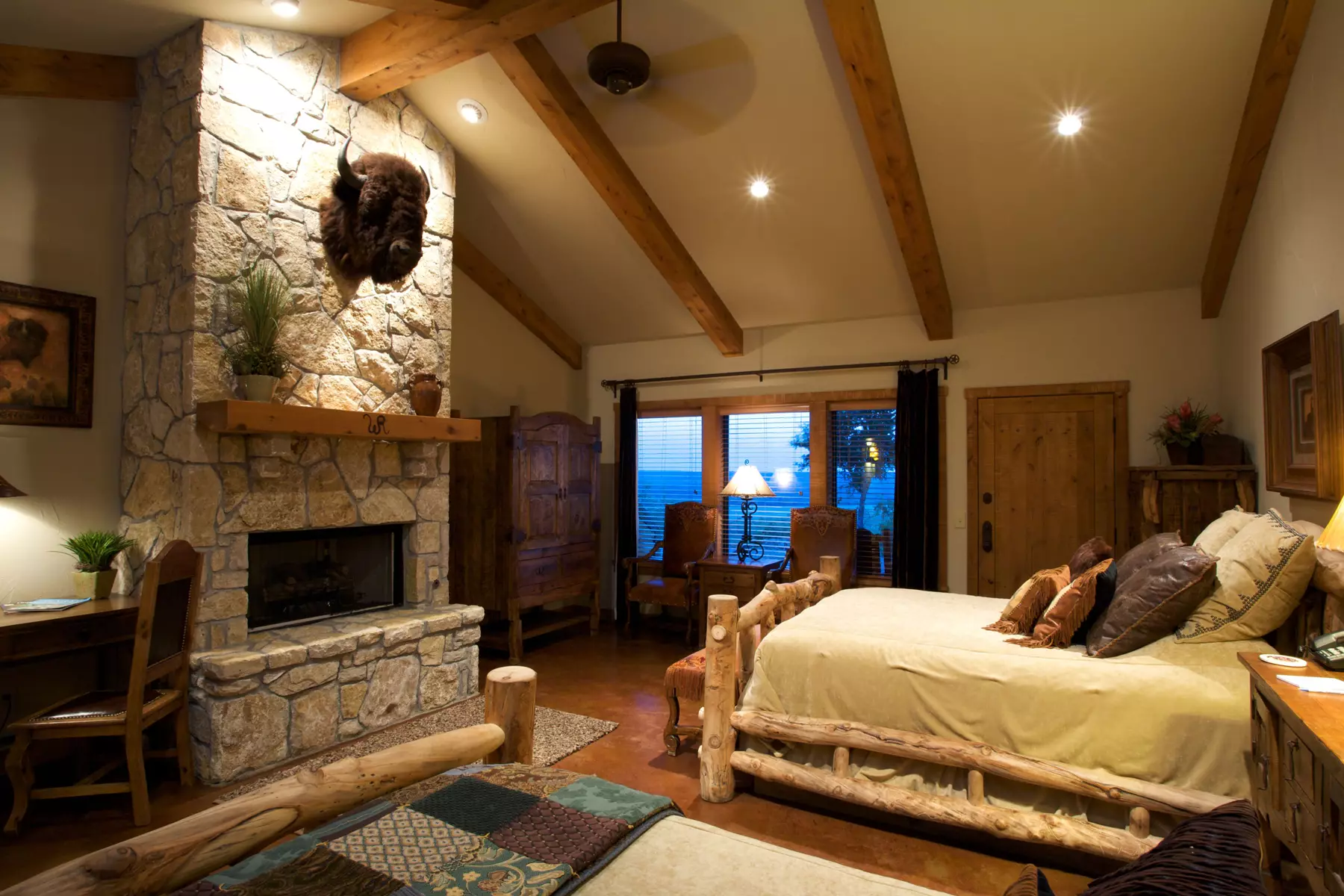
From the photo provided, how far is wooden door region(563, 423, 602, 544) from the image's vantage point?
19.4 ft

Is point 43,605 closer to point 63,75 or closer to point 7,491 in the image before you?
point 7,491

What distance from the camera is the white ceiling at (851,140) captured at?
3.31 metres

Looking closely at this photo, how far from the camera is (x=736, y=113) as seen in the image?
4.05 m

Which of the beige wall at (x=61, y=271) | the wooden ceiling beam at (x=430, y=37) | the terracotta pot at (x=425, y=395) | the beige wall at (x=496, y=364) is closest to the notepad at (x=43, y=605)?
the beige wall at (x=61, y=271)

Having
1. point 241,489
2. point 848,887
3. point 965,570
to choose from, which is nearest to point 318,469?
point 241,489

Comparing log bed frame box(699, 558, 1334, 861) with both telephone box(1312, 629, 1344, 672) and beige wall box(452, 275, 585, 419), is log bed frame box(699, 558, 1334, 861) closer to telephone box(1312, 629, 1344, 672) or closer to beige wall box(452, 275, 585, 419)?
telephone box(1312, 629, 1344, 672)

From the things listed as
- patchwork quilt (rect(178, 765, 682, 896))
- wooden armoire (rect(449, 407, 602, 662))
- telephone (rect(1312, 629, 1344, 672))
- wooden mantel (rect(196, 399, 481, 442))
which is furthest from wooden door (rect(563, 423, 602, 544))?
telephone (rect(1312, 629, 1344, 672))

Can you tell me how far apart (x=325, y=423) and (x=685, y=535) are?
3226 millimetres

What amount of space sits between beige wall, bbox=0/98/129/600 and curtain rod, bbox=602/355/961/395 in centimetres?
388

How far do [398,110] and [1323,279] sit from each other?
461 cm

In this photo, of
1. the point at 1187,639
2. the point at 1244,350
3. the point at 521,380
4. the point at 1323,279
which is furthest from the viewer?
the point at 521,380

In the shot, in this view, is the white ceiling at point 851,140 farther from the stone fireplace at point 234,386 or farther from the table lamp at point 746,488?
the table lamp at point 746,488

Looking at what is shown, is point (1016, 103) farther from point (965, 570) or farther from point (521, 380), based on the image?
point (521, 380)

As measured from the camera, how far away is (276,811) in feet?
4.62
